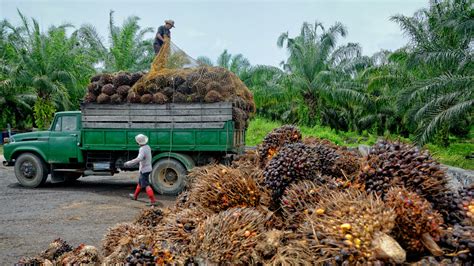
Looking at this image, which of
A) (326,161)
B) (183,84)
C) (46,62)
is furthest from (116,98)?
(46,62)

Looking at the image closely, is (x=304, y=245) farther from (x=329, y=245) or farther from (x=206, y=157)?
(x=206, y=157)

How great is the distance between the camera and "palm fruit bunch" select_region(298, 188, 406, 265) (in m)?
1.98

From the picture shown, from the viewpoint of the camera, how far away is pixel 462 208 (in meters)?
2.45

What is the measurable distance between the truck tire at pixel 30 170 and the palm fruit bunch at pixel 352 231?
1005 cm

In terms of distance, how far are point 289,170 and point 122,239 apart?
1.19 metres

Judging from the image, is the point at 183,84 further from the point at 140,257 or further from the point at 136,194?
the point at 140,257

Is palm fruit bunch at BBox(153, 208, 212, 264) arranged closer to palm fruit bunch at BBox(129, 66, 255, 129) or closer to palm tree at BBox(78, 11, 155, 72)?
palm fruit bunch at BBox(129, 66, 255, 129)

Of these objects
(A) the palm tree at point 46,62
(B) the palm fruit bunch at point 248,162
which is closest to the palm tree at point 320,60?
(A) the palm tree at point 46,62

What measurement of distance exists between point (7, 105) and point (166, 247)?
94.0 ft

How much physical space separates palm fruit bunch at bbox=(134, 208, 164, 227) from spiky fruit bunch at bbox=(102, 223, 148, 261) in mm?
179

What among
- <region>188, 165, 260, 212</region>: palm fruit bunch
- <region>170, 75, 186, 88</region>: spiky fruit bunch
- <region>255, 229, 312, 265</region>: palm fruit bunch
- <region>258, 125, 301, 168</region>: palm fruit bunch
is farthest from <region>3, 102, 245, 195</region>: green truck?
<region>255, 229, 312, 265</region>: palm fruit bunch

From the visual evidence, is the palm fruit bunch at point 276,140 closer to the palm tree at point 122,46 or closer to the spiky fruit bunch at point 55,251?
the spiky fruit bunch at point 55,251

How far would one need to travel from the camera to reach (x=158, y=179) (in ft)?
32.8

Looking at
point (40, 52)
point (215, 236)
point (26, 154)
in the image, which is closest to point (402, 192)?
point (215, 236)
